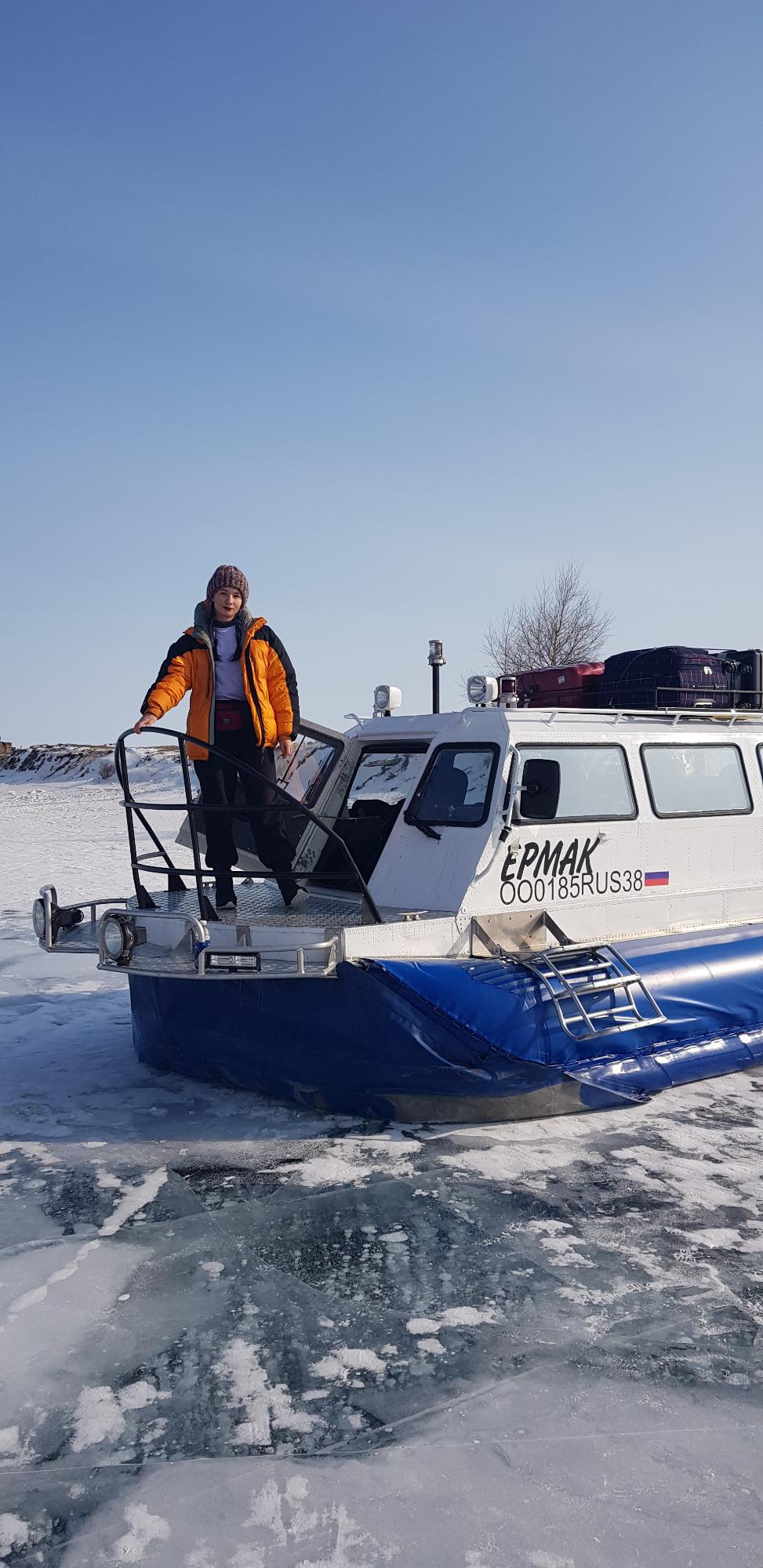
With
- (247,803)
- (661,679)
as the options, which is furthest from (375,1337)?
(661,679)

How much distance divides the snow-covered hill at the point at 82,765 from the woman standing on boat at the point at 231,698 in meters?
19.8

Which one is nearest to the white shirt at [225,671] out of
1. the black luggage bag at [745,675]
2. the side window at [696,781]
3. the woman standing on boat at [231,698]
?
the woman standing on boat at [231,698]

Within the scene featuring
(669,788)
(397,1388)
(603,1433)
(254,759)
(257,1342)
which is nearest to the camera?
(603,1433)

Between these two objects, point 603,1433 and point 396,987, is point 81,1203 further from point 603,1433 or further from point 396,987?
point 603,1433

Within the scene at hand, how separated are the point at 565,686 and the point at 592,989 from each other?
2959 mm

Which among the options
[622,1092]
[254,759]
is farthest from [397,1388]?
[254,759]

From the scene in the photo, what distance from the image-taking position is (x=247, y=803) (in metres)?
5.99

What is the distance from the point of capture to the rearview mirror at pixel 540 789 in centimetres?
564

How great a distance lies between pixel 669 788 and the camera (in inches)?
257

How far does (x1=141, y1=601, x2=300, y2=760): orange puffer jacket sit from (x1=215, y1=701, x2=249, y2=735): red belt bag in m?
0.04

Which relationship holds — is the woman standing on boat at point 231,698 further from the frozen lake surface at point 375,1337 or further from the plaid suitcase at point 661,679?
the plaid suitcase at point 661,679

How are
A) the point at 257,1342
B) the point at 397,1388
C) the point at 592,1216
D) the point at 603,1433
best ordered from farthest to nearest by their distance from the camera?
1. the point at 592,1216
2. the point at 257,1342
3. the point at 397,1388
4. the point at 603,1433

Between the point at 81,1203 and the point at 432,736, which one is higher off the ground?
the point at 432,736

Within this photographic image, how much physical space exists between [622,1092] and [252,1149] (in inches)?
68.8
